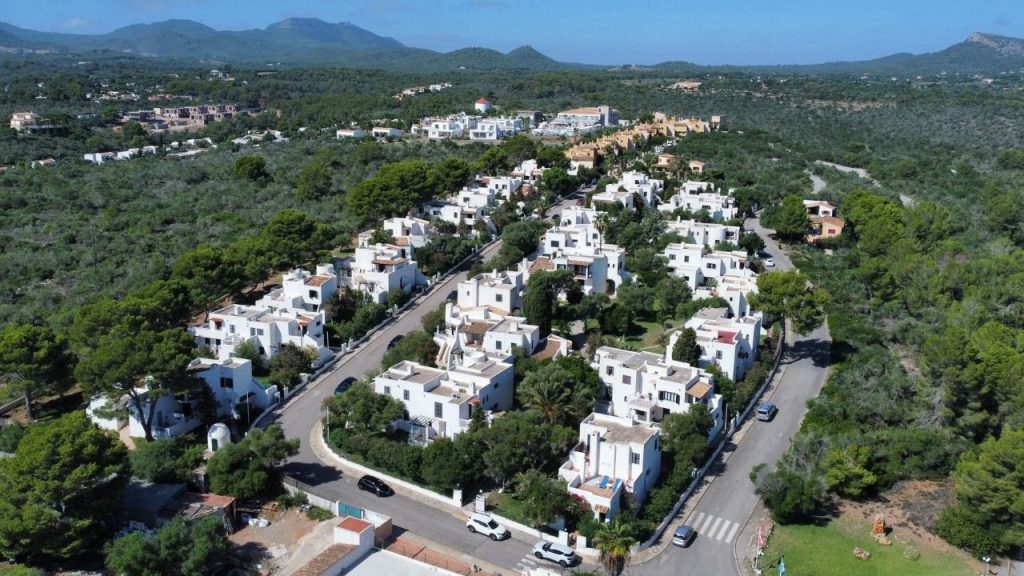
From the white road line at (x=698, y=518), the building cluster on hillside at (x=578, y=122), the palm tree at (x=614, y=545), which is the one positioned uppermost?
the building cluster on hillside at (x=578, y=122)

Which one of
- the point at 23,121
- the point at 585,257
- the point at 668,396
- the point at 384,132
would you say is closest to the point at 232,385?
the point at 668,396

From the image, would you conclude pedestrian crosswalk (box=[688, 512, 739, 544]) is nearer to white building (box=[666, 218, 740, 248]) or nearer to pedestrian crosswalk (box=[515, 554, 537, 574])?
pedestrian crosswalk (box=[515, 554, 537, 574])

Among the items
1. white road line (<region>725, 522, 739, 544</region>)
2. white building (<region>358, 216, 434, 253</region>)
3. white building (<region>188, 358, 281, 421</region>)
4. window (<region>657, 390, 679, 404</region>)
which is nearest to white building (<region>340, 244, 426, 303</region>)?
white building (<region>358, 216, 434, 253</region>)

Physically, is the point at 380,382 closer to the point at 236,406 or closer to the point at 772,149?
the point at 236,406

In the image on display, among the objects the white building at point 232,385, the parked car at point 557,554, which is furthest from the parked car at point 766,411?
the white building at point 232,385

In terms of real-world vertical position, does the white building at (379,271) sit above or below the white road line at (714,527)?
above

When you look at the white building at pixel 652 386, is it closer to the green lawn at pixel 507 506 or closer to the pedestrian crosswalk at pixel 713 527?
the pedestrian crosswalk at pixel 713 527

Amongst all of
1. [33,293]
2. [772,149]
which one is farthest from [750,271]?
[772,149]
